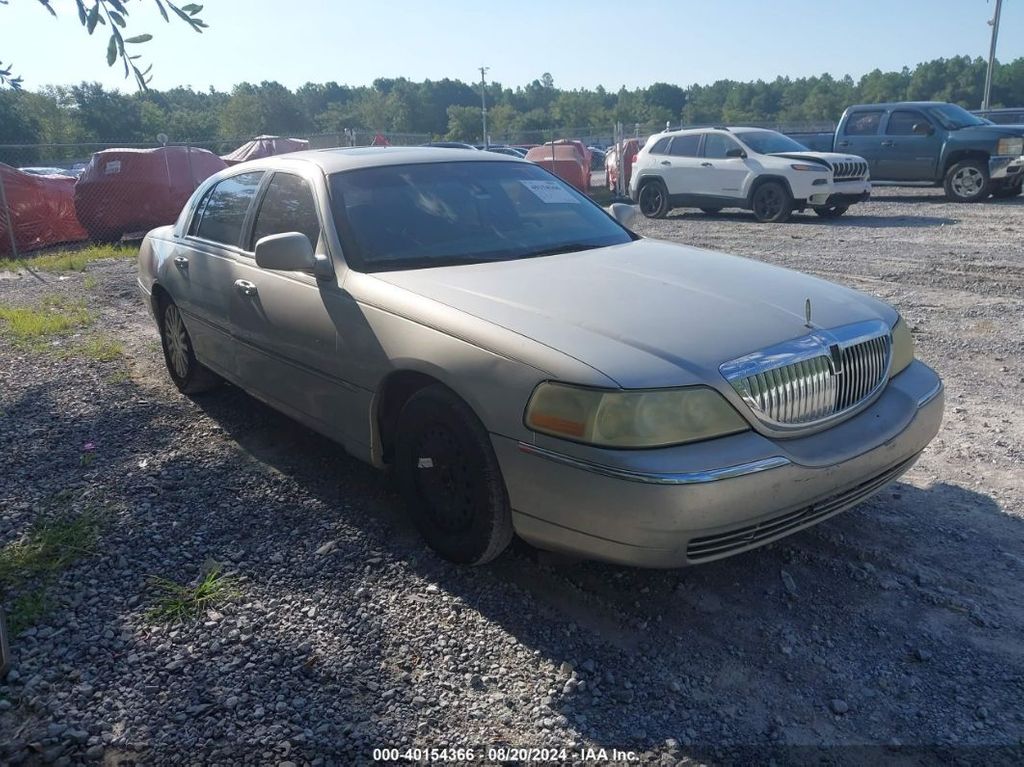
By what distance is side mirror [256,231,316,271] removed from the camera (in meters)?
3.73

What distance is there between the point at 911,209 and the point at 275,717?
1568cm

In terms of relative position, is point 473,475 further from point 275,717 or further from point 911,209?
point 911,209

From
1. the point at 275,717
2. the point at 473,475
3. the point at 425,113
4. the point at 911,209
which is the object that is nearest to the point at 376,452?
the point at 473,475

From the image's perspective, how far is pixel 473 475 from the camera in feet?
10.4

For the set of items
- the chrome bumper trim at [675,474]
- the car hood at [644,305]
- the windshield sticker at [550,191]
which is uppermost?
the windshield sticker at [550,191]

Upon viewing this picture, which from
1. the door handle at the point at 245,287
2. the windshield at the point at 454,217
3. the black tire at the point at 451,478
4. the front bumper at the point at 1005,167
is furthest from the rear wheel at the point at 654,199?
the black tire at the point at 451,478

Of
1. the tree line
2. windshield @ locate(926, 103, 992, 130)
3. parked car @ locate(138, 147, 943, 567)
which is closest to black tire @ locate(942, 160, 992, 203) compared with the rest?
windshield @ locate(926, 103, 992, 130)

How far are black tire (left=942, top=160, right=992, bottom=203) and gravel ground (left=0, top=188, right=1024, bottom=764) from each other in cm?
1290

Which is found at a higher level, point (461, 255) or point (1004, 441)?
point (461, 255)

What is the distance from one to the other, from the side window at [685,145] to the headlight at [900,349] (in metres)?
13.0

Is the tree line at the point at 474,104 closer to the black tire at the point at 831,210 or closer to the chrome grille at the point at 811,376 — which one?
the black tire at the point at 831,210

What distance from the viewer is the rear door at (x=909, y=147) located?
16219 millimetres

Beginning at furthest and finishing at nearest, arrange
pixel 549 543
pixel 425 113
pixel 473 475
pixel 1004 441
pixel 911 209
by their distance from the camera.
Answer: pixel 425 113 < pixel 911 209 < pixel 1004 441 < pixel 473 475 < pixel 549 543

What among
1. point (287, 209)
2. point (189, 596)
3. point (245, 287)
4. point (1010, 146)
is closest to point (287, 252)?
point (287, 209)
